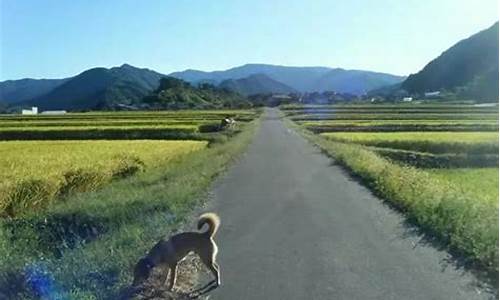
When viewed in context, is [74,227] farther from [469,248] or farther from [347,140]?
[347,140]

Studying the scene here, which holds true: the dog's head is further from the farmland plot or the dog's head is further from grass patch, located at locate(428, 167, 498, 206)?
grass patch, located at locate(428, 167, 498, 206)

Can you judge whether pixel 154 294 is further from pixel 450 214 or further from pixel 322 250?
pixel 450 214

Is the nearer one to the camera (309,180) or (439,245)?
(439,245)

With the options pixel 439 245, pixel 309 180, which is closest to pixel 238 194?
pixel 309 180

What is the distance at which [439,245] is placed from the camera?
860 centimetres

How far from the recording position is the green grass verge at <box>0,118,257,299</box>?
676cm

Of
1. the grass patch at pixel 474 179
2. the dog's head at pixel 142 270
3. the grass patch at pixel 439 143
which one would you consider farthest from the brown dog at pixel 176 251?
the grass patch at pixel 439 143

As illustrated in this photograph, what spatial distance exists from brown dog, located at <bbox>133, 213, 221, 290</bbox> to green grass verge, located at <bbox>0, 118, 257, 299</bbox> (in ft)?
1.21

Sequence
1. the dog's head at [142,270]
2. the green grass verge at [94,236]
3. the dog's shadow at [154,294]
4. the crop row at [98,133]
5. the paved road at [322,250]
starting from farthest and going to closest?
the crop row at [98,133], the green grass verge at [94,236], the paved road at [322,250], the dog's head at [142,270], the dog's shadow at [154,294]

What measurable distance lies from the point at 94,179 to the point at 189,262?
10381 mm

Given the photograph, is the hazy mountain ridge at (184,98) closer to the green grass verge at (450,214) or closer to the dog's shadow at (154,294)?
the green grass verge at (450,214)

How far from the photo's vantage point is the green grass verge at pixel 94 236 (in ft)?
22.2

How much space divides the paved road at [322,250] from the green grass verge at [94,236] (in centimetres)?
110

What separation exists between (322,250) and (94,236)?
4.77m
